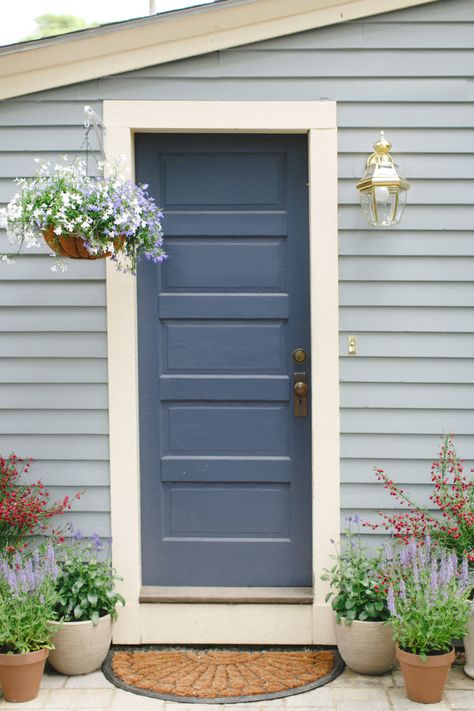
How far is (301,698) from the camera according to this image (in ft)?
11.4

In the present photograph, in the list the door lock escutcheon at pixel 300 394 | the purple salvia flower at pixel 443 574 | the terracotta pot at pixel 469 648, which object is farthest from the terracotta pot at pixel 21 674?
the terracotta pot at pixel 469 648

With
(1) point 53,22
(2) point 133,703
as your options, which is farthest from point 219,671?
(1) point 53,22

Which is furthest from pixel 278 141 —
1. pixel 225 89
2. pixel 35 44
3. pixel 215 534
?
pixel 215 534

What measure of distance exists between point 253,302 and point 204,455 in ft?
2.40

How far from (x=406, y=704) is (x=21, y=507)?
5.69 feet

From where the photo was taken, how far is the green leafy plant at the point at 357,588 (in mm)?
3613

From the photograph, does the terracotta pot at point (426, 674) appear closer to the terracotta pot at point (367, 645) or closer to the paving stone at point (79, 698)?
the terracotta pot at point (367, 645)

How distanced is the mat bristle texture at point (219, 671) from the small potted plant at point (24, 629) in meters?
0.40

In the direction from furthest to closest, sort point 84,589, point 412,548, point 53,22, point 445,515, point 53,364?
point 53,22 → point 53,364 → point 445,515 → point 84,589 → point 412,548

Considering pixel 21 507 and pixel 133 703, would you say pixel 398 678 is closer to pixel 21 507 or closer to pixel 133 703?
pixel 133 703

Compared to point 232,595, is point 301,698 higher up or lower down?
lower down

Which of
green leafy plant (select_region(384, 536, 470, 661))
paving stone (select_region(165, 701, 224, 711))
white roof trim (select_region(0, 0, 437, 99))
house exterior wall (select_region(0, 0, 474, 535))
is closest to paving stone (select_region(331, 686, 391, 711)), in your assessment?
green leafy plant (select_region(384, 536, 470, 661))

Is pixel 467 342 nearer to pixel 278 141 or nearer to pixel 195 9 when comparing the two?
pixel 278 141

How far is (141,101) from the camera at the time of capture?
383 cm
